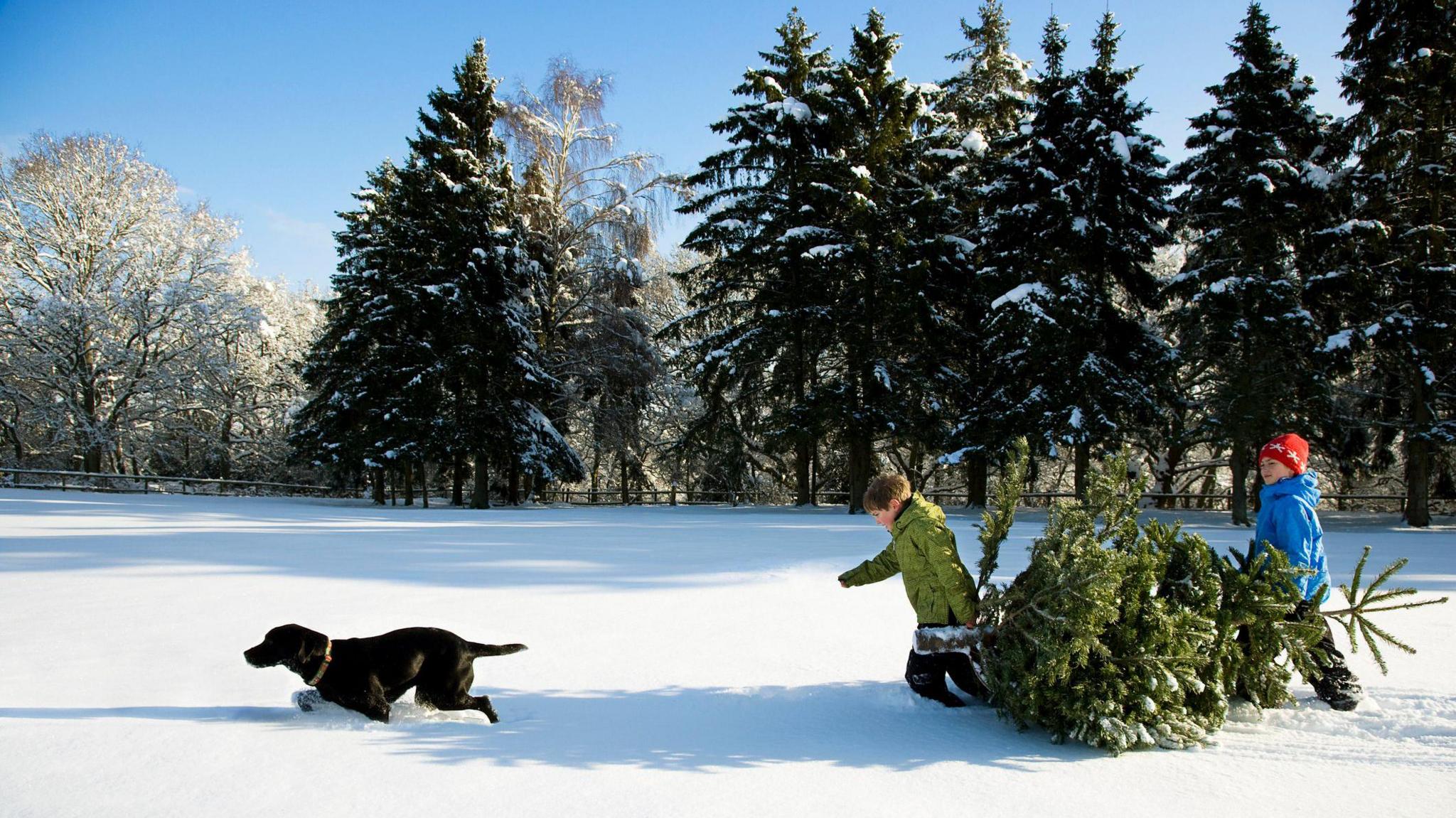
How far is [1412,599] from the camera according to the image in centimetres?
780

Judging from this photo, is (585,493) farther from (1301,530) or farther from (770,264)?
(1301,530)

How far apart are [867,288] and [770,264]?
316 centimetres

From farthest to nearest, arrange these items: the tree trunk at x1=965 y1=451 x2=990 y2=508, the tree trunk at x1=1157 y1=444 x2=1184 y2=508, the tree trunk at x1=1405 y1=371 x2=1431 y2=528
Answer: the tree trunk at x1=1157 y1=444 x2=1184 y2=508, the tree trunk at x1=965 y1=451 x2=990 y2=508, the tree trunk at x1=1405 y1=371 x2=1431 y2=528

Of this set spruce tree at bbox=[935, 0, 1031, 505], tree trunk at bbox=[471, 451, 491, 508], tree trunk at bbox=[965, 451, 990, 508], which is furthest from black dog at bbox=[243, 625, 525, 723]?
tree trunk at bbox=[471, 451, 491, 508]

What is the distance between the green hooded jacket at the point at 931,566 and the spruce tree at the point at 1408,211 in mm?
19788

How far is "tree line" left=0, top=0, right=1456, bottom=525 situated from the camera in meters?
19.7

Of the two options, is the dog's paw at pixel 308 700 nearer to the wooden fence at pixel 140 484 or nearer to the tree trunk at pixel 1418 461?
the tree trunk at pixel 1418 461

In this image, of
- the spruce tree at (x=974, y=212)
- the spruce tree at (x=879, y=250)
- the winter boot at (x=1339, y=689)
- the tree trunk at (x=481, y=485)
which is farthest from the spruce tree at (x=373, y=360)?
the winter boot at (x=1339, y=689)

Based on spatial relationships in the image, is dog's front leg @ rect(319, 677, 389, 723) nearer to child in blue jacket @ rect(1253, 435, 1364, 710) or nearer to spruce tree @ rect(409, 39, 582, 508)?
child in blue jacket @ rect(1253, 435, 1364, 710)

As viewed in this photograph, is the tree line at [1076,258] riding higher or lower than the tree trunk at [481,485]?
higher

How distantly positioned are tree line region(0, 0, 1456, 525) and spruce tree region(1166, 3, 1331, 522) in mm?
91

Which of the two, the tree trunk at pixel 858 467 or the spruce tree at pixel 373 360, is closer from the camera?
the tree trunk at pixel 858 467

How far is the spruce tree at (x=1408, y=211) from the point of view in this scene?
60.7 feet

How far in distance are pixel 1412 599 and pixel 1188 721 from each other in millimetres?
6010
